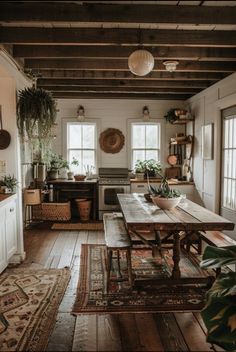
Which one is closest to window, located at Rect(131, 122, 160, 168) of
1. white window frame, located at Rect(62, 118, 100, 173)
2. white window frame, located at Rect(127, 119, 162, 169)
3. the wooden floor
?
white window frame, located at Rect(127, 119, 162, 169)

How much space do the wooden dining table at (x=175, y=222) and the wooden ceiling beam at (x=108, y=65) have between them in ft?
6.16

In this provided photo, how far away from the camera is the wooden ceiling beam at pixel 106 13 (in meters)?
2.72

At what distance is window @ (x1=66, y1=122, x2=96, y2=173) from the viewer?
6.86m

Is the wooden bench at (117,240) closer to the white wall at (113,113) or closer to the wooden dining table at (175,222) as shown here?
the wooden dining table at (175,222)

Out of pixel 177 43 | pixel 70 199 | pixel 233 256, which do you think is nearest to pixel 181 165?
pixel 70 199

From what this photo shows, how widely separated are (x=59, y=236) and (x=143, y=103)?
3445mm

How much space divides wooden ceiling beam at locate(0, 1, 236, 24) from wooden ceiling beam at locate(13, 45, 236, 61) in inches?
36.4

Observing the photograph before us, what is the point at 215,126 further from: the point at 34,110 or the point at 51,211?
the point at 51,211

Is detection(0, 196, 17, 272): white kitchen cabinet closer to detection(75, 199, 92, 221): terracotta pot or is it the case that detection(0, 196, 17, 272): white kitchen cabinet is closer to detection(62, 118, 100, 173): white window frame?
detection(75, 199, 92, 221): terracotta pot

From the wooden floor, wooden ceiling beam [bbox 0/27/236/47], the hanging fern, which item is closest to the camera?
the wooden floor

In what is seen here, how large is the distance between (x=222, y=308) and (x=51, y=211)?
4.80 metres

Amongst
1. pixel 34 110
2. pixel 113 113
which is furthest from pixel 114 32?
pixel 113 113

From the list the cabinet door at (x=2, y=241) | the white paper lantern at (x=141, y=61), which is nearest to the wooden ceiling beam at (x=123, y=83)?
the white paper lantern at (x=141, y=61)

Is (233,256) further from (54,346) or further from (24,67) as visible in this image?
(24,67)
